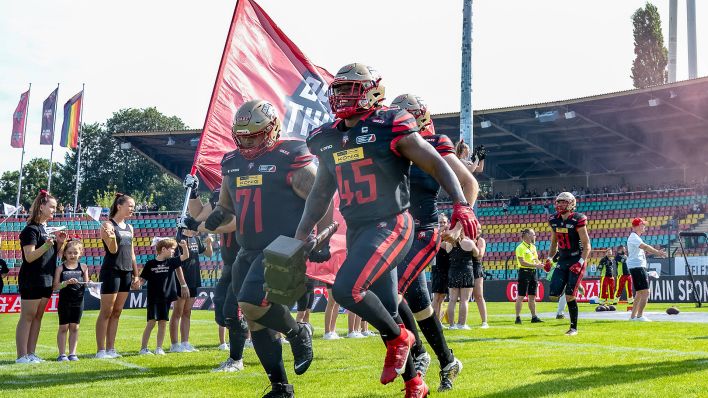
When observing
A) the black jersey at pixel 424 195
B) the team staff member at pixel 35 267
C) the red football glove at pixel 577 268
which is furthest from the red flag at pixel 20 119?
the black jersey at pixel 424 195

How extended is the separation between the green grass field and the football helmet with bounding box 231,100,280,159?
2.03m

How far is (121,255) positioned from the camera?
396 inches

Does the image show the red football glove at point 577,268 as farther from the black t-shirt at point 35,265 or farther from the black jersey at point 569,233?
the black t-shirt at point 35,265

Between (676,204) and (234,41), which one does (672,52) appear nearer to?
(676,204)

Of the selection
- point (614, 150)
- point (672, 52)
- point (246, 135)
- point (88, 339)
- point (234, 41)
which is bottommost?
point (88, 339)

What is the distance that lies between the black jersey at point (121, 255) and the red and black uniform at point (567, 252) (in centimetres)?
644

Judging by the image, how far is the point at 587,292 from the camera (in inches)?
1040

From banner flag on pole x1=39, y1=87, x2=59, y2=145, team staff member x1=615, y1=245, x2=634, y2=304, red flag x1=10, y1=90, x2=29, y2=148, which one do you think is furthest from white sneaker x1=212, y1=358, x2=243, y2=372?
red flag x1=10, y1=90, x2=29, y2=148

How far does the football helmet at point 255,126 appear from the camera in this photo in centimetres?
615

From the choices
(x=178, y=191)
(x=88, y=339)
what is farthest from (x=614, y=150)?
(x=178, y=191)

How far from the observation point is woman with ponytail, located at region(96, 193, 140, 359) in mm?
9883

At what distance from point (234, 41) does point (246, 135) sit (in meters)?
5.36

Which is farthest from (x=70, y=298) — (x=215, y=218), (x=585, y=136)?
(x=585, y=136)

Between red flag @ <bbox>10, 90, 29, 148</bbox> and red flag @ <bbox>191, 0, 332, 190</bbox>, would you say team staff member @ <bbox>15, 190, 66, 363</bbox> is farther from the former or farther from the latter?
red flag @ <bbox>10, 90, 29, 148</bbox>
